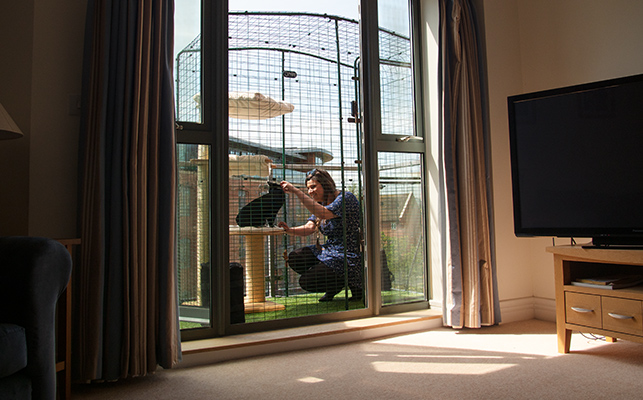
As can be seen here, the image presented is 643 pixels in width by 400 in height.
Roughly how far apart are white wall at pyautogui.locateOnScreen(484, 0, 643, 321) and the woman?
38.6 inches

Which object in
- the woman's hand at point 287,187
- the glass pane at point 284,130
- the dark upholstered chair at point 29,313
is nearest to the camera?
the dark upholstered chair at point 29,313

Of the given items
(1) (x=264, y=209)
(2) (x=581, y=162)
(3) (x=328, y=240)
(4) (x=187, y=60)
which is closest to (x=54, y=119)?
(4) (x=187, y=60)

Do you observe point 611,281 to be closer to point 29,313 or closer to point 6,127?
point 29,313

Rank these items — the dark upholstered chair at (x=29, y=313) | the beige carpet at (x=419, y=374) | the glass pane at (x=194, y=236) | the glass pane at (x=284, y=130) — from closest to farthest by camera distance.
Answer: the dark upholstered chair at (x=29, y=313), the beige carpet at (x=419, y=374), the glass pane at (x=194, y=236), the glass pane at (x=284, y=130)

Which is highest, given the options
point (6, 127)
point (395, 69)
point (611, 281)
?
point (395, 69)

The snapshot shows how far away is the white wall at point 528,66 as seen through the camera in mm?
3033

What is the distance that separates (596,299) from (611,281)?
113 mm

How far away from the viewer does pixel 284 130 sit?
9.64 ft

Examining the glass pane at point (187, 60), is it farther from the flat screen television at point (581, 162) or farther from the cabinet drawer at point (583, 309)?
the cabinet drawer at point (583, 309)

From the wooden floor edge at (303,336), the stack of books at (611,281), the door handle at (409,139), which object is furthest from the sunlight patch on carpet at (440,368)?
the door handle at (409,139)

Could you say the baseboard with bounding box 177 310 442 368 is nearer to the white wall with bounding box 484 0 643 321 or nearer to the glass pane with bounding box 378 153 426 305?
the glass pane with bounding box 378 153 426 305

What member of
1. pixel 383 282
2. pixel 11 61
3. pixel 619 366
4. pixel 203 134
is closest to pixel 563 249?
pixel 619 366

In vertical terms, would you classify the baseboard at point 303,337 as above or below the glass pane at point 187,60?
below

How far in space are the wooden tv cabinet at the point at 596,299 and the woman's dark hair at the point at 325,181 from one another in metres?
1.35
